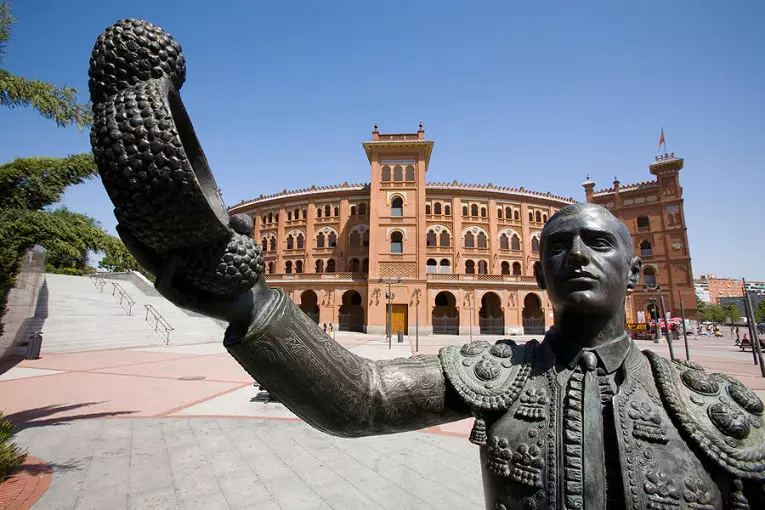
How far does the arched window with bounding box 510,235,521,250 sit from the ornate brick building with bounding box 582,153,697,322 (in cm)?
1090

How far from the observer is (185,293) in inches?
48.9

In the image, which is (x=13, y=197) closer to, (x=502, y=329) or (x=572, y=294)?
(x=572, y=294)

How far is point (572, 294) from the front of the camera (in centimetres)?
157

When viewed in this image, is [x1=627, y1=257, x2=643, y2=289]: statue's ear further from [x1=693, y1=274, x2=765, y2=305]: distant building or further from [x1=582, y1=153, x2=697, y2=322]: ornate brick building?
[x1=693, y1=274, x2=765, y2=305]: distant building

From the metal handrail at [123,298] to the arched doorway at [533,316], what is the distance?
103ft

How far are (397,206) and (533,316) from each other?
56.8 feet

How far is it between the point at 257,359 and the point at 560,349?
128cm

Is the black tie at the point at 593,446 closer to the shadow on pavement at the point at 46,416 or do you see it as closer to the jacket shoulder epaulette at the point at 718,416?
the jacket shoulder epaulette at the point at 718,416

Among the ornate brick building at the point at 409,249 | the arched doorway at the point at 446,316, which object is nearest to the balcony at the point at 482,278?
the ornate brick building at the point at 409,249

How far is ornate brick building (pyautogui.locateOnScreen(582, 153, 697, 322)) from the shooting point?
40.1 meters

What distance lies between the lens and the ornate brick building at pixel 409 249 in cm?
3362

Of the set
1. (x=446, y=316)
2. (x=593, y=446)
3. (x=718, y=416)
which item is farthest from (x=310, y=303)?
(x=718, y=416)

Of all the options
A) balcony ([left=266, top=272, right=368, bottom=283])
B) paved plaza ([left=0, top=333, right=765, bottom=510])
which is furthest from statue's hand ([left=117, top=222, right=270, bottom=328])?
balcony ([left=266, top=272, right=368, bottom=283])

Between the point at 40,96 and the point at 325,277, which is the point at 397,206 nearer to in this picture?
the point at 325,277
